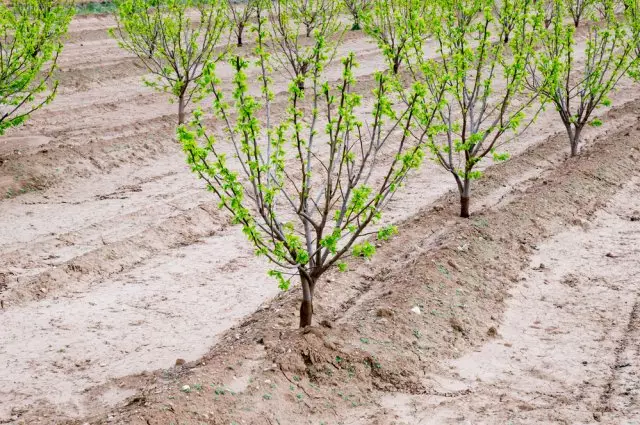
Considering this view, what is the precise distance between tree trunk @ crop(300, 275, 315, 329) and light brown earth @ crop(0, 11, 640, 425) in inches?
7.5

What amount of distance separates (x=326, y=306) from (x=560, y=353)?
253 cm

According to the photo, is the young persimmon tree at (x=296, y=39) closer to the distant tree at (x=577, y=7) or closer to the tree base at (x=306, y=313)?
the tree base at (x=306, y=313)

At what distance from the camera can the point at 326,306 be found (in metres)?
8.65

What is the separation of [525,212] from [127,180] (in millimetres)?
6927

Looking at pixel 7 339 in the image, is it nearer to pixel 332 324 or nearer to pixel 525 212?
pixel 332 324

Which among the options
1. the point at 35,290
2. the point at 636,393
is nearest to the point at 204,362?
the point at 35,290

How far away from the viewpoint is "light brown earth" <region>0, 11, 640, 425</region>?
22.6 feet

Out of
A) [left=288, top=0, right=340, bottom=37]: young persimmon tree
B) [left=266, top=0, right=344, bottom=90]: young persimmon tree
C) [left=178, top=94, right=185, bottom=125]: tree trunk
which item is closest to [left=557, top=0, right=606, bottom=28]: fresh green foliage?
[left=288, top=0, right=340, bottom=37]: young persimmon tree

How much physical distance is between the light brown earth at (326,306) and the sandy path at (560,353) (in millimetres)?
23

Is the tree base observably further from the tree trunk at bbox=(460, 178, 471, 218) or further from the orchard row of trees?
the tree trunk at bbox=(460, 178, 471, 218)

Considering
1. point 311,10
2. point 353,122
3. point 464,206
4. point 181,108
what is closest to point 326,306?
point 353,122

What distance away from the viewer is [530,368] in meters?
7.68

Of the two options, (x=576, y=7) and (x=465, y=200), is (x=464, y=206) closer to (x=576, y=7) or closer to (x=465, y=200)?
(x=465, y=200)

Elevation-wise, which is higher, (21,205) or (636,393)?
(21,205)
